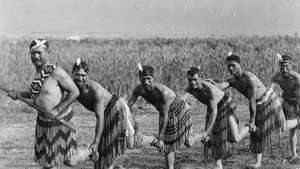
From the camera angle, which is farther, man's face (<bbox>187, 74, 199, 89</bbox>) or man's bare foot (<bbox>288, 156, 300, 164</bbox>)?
man's bare foot (<bbox>288, 156, 300, 164</bbox>)

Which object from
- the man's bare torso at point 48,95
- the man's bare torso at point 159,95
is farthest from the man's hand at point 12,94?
the man's bare torso at point 159,95

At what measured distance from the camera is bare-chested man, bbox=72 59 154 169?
511cm

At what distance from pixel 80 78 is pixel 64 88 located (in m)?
0.28

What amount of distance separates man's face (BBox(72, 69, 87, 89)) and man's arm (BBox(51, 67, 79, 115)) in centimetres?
23

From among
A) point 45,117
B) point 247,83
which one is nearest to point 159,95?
point 247,83

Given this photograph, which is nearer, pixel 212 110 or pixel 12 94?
pixel 12 94

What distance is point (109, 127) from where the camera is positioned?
17.3 ft

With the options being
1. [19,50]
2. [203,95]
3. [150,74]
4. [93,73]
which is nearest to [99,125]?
[150,74]

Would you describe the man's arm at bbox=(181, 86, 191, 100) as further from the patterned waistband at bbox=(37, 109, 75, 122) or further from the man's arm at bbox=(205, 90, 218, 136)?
the patterned waistband at bbox=(37, 109, 75, 122)

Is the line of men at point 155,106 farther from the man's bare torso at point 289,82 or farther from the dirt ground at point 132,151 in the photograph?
the dirt ground at point 132,151

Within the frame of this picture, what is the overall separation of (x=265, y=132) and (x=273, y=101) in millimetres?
419

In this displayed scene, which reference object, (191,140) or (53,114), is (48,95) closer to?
(53,114)

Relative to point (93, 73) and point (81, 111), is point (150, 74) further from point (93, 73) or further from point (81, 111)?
point (93, 73)

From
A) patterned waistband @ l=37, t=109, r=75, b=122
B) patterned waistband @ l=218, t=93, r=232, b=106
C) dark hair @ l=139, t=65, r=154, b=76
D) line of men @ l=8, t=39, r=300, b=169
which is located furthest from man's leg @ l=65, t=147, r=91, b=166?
patterned waistband @ l=218, t=93, r=232, b=106
